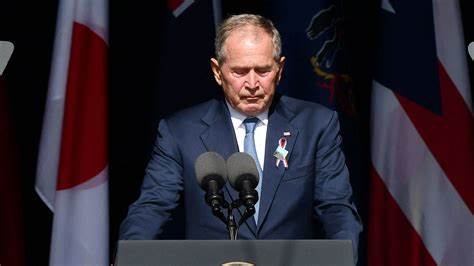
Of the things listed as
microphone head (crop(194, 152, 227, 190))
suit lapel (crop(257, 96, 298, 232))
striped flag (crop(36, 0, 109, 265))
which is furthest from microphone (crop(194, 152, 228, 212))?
striped flag (crop(36, 0, 109, 265))

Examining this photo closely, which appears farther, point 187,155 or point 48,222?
point 48,222

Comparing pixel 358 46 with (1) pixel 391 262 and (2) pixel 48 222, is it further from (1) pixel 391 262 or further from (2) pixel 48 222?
(2) pixel 48 222

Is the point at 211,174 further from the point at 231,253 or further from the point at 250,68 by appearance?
the point at 250,68

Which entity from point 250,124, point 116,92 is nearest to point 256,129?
point 250,124

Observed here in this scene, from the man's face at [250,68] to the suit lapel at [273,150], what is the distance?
11 cm

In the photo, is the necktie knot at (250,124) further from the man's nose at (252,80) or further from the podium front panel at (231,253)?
the podium front panel at (231,253)

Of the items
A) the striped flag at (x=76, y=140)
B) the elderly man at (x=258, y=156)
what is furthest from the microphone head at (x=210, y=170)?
the striped flag at (x=76, y=140)

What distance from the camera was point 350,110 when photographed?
5574mm

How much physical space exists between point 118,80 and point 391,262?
1714mm

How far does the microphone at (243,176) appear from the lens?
281cm

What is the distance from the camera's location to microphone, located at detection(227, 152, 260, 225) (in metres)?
2.81

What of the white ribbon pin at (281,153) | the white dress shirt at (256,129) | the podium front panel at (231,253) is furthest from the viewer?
the white dress shirt at (256,129)

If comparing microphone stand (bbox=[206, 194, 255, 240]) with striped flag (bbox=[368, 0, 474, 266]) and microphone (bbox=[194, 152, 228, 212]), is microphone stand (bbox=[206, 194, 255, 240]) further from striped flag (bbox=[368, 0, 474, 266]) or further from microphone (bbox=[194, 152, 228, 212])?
striped flag (bbox=[368, 0, 474, 266])

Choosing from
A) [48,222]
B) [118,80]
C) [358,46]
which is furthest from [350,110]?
[48,222]
